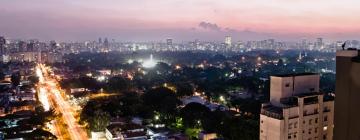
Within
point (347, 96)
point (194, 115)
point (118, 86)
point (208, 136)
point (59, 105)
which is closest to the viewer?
point (347, 96)

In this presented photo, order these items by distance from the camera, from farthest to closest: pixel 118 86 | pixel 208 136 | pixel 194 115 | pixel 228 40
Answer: pixel 228 40, pixel 118 86, pixel 194 115, pixel 208 136

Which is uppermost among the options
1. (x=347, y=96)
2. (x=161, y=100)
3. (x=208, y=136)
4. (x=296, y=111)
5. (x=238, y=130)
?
(x=347, y=96)

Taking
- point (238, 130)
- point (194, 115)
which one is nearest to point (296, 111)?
point (238, 130)

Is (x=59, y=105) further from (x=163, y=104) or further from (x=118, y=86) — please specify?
(x=163, y=104)

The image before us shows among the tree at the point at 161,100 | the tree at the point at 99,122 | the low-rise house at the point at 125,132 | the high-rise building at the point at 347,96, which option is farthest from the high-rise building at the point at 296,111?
the tree at the point at 161,100

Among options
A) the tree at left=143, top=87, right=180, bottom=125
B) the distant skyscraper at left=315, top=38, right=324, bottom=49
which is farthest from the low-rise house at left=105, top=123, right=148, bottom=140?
the distant skyscraper at left=315, top=38, right=324, bottom=49

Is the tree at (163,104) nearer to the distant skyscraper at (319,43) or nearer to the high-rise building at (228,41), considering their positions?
the distant skyscraper at (319,43)

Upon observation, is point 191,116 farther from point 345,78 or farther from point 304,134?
point 345,78
